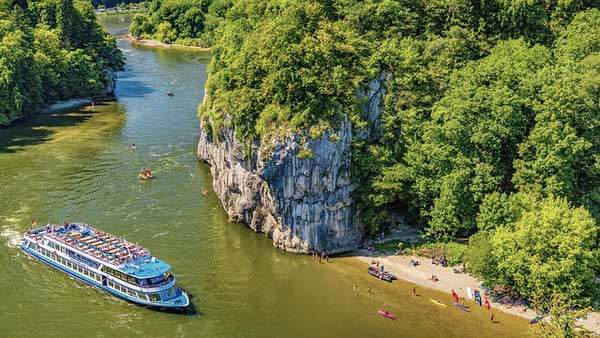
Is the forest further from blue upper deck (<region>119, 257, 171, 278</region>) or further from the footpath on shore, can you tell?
the footpath on shore

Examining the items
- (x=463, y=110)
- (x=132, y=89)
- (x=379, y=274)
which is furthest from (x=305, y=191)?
(x=132, y=89)

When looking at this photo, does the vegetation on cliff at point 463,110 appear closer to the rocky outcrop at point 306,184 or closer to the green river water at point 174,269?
the rocky outcrop at point 306,184

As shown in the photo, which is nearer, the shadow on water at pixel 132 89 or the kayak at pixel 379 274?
the kayak at pixel 379 274

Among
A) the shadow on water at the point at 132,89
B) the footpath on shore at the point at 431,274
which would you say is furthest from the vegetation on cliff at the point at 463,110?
the shadow on water at the point at 132,89

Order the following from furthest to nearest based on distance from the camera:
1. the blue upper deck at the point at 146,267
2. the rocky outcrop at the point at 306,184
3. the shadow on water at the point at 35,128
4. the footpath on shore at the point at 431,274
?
the shadow on water at the point at 35,128
the rocky outcrop at the point at 306,184
the footpath on shore at the point at 431,274
the blue upper deck at the point at 146,267

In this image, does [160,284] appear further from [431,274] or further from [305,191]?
[431,274]

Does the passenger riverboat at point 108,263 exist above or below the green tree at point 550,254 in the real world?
below

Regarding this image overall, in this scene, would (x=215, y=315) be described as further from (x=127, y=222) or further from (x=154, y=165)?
(x=154, y=165)
